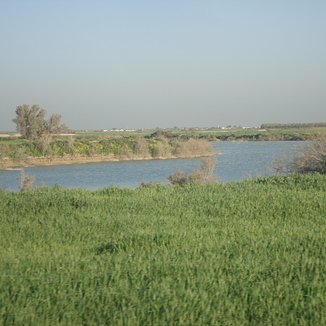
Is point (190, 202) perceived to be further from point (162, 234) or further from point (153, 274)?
point (153, 274)

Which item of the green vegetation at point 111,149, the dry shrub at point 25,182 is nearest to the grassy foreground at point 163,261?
the dry shrub at point 25,182

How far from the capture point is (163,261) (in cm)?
666

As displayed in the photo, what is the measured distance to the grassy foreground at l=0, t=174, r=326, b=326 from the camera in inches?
195

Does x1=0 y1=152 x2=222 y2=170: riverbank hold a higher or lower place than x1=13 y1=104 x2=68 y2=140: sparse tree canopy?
lower

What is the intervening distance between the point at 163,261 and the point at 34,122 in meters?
55.3

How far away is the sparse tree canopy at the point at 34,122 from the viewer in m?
58.6

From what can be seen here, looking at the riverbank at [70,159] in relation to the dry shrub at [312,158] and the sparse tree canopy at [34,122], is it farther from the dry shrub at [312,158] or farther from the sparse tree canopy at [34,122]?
the dry shrub at [312,158]

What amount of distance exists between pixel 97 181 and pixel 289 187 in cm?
1747

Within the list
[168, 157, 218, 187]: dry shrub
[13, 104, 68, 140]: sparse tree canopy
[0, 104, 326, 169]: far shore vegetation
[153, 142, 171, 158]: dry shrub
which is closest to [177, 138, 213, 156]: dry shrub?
[0, 104, 326, 169]: far shore vegetation

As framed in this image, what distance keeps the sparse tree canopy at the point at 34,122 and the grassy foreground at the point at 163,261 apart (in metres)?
48.1

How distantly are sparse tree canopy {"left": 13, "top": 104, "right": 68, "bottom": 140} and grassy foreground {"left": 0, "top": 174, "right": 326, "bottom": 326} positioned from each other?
48085 mm

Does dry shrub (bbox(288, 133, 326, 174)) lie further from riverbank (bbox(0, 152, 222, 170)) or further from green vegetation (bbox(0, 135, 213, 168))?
green vegetation (bbox(0, 135, 213, 168))

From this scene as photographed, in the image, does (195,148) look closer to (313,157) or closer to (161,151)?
(161,151)

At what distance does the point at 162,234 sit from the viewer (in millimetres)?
8328
